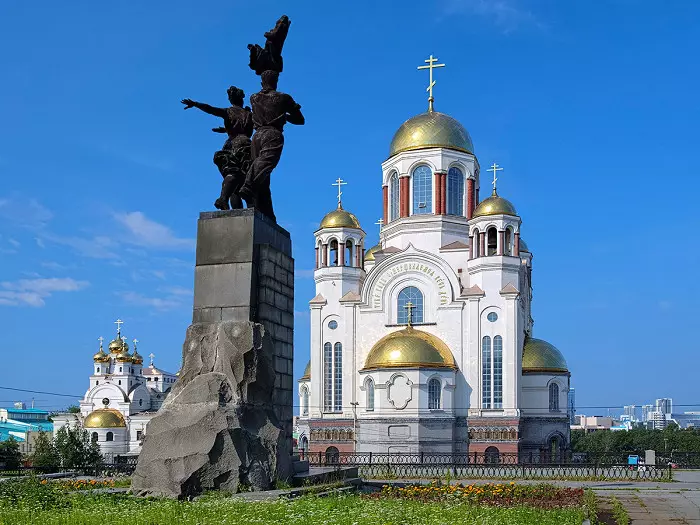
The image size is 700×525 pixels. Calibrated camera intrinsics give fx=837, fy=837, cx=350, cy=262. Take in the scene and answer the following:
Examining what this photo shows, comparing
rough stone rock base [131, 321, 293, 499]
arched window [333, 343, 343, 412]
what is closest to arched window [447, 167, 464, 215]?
arched window [333, 343, 343, 412]

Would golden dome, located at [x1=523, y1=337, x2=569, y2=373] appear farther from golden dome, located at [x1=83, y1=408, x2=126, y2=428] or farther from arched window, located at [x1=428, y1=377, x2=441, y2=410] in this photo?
golden dome, located at [x1=83, y1=408, x2=126, y2=428]

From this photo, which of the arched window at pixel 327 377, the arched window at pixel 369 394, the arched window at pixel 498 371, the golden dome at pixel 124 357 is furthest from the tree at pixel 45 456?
the golden dome at pixel 124 357

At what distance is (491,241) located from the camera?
113 ft

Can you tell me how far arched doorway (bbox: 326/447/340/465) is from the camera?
101ft

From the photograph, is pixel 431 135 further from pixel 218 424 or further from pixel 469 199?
pixel 218 424

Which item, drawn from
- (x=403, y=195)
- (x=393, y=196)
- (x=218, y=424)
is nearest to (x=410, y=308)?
(x=403, y=195)

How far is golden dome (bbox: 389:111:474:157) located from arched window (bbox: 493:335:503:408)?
28.4 ft

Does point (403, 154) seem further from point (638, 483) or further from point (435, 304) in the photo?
point (638, 483)

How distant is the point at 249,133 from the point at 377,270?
23.7 m

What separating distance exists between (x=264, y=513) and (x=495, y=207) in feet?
88.3

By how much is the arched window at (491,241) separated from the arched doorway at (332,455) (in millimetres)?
9969

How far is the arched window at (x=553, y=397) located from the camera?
33.6 metres

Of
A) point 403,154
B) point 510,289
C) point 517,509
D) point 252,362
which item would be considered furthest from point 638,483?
point 403,154

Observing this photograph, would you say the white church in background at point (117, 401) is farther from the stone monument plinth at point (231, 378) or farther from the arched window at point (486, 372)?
the stone monument plinth at point (231, 378)
